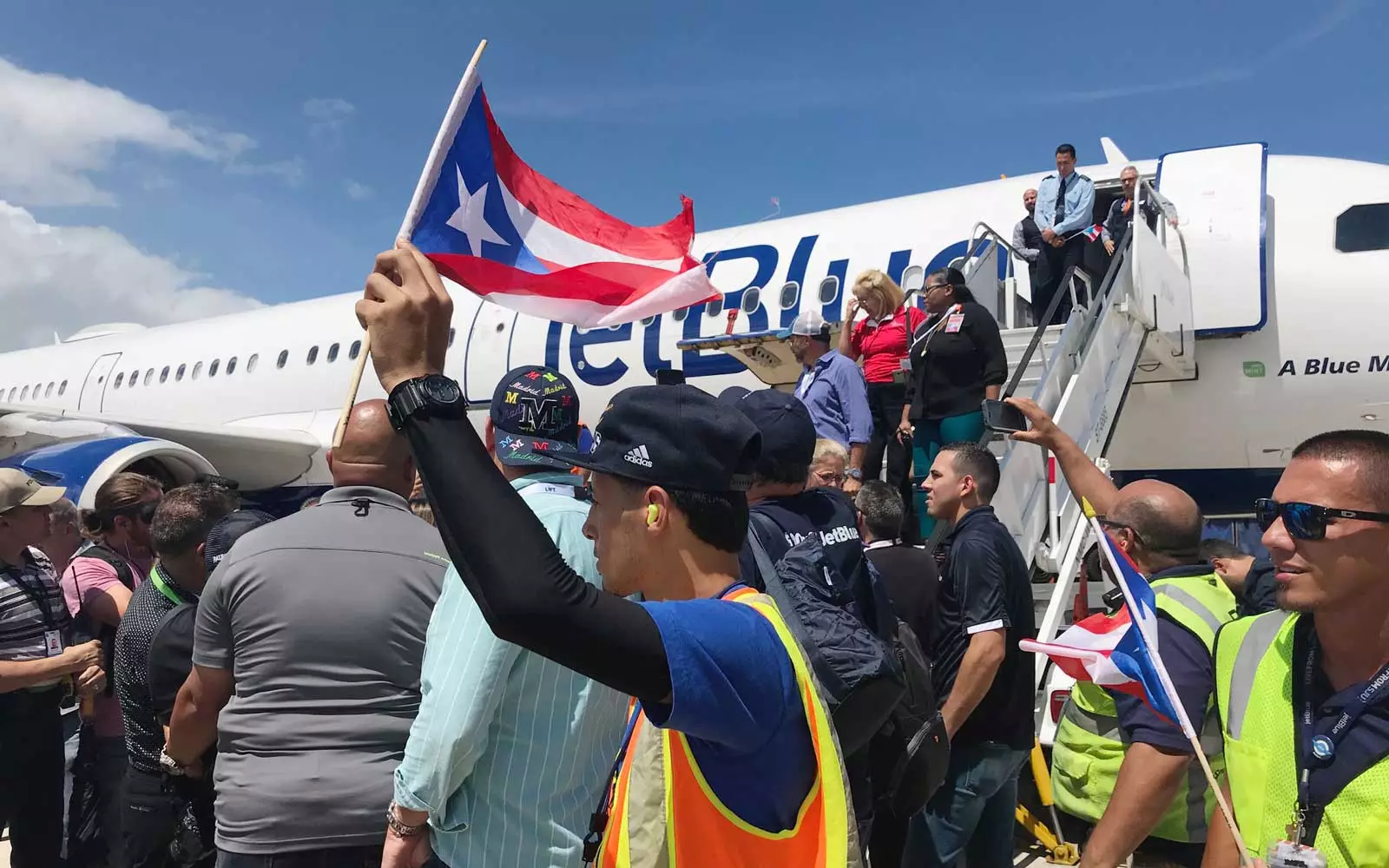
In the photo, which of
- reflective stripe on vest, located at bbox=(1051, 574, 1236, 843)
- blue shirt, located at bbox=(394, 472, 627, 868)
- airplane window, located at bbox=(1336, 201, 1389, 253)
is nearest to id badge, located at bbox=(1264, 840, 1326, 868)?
reflective stripe on vest, located at bbox=(1051, 574, 1236, 843)

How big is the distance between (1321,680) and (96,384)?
1814 cm

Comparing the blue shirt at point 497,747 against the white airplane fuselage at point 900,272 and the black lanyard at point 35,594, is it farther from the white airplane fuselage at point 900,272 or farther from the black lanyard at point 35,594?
the white airplane fuselage at point 900,272

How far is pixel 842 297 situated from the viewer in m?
7.98

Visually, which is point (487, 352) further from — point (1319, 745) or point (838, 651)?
point (1319, 745)

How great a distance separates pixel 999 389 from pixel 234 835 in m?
4.37

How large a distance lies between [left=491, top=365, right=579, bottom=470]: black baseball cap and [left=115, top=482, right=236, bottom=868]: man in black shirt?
4.34 ft

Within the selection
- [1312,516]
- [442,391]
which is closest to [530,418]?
[442,391]

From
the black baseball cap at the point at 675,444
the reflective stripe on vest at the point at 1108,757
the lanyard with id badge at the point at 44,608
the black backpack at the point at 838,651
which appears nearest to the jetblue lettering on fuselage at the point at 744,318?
the lanyard with id badge at the point at 44,608

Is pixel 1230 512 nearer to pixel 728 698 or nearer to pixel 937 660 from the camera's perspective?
pixel 937 660

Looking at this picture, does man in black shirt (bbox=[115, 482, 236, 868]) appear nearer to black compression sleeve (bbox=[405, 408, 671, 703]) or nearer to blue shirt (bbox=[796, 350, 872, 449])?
black compression sleeve (bbox=[405, 408, 671, 703])

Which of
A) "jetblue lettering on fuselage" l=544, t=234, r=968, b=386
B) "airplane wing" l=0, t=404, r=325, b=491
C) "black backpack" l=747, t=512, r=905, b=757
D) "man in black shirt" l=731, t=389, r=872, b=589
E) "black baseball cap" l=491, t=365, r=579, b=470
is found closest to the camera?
"black backpack" l=747, t=512, r=905, b=757

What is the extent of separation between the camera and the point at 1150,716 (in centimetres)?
226

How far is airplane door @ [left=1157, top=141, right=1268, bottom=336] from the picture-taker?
6.21 m

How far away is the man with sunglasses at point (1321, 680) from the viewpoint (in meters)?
1.46
